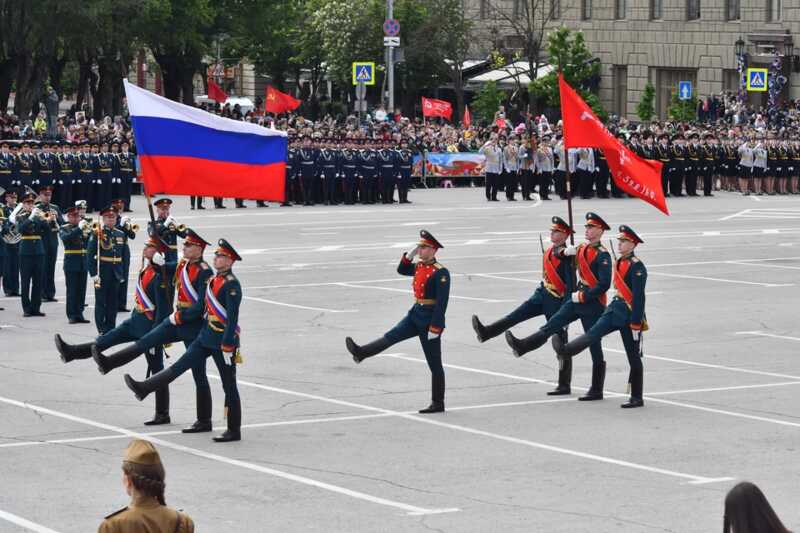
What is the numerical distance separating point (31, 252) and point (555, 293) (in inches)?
346

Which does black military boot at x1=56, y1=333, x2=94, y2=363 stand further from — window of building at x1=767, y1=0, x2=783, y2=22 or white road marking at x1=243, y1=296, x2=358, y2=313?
window of building at x1=767, y1=0, x2=783, y2=22

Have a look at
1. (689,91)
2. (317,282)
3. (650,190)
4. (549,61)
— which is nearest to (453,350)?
(650,190)

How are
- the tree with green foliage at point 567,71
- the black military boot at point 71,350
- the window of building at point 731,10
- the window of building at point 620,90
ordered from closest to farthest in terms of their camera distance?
the black military boot at point 71,350 → the tree with green foliage at point 567,71 → the window of building at point 731,10 → the window of building at point 620,90

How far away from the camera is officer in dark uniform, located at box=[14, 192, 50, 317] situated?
71.2 ft

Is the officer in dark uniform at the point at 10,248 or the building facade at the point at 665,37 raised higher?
the building facade at the point at 665,37

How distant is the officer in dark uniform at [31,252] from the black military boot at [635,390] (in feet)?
30.2

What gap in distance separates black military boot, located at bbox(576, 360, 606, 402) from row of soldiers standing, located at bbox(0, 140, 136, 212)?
20.4m

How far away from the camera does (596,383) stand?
51.5 ft

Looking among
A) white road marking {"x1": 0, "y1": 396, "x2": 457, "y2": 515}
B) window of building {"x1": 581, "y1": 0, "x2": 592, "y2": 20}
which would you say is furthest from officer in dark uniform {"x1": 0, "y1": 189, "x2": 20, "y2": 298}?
window of building {"x1": 581, "y1": 0, "x2": 592, "y2": 20}

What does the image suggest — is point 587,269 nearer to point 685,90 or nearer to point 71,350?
point 71,350

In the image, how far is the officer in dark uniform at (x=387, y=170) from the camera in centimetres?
4053

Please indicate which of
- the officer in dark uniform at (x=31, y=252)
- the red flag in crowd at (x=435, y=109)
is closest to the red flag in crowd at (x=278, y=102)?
the red flag in crowd at (x=435, y=109)

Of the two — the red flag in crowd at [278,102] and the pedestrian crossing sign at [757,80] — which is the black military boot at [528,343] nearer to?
the red flag in crowd at [278,102]

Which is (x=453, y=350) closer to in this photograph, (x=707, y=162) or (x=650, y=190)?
(x=650, y=190)
